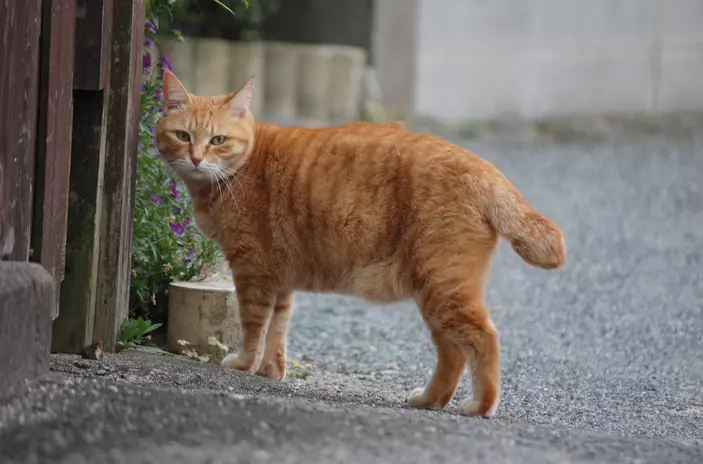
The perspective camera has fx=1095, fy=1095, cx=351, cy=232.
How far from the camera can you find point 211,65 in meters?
11.7

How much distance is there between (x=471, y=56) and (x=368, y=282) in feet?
31.3

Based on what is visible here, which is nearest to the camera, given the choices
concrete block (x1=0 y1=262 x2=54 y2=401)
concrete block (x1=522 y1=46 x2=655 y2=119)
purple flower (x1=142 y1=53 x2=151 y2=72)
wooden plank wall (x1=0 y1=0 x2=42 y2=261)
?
concrete block (x1=0 y1=262 x2=54 y2=401)

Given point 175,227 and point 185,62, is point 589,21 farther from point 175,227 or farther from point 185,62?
point 175,227

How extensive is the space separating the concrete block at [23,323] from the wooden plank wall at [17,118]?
0.13m

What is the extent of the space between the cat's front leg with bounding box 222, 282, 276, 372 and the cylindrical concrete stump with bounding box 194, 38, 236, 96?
7273 millimetres

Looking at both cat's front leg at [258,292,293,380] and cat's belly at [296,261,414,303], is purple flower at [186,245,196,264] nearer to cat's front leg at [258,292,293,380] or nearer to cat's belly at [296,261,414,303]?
cat's front leg at [258,292,293,380]

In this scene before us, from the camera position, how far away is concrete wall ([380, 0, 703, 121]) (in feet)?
42.8

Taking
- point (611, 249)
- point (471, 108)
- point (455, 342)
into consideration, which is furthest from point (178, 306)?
point (471, 108)

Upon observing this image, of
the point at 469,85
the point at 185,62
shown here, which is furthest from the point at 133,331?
the point at 469,85

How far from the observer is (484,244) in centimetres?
388

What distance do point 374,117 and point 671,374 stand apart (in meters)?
7.48

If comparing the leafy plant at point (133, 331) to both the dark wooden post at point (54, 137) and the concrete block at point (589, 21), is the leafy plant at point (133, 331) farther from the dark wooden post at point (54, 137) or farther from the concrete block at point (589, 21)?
the concrete block at point (589, 21)

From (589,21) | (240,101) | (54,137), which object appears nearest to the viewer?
(54,137)

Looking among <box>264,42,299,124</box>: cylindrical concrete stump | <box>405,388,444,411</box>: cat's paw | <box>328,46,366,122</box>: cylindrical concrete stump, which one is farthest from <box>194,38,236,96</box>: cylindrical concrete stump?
<box>405,388,444,411</box>: cat's paw
